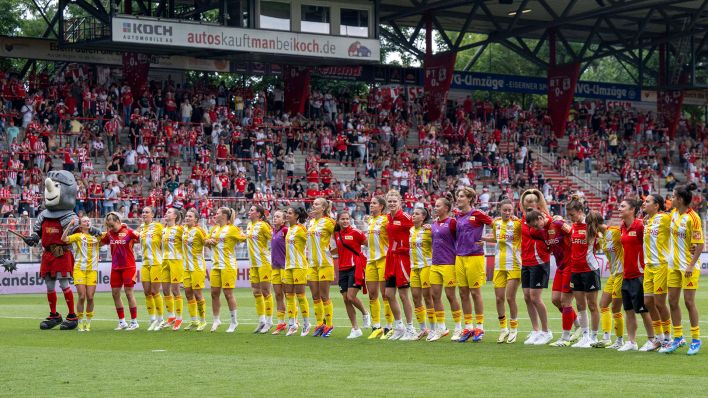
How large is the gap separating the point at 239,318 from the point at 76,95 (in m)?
21.3

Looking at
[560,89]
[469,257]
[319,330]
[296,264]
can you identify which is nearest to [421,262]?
[469,257]

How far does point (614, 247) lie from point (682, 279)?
147 centimetres

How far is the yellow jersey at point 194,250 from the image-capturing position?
20.2 metres

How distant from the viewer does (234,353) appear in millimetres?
15789

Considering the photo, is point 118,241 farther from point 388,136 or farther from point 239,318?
point 388,136

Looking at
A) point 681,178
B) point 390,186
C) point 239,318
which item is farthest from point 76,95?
point 681,178

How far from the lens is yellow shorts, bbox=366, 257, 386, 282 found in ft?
59.7

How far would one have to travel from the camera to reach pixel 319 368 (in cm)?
1364

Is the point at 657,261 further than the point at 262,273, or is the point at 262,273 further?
the point at 262,273

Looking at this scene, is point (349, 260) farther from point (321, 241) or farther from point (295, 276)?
point (295, 276)

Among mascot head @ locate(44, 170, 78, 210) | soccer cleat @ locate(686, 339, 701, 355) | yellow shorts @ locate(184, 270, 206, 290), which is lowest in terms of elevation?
soccer cleat @ locate(686, 339, 701, 355)

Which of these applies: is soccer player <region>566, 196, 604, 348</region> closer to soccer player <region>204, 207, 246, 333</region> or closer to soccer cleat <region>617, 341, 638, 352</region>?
soccer cleat <region>617, 341, 638, 352</region>

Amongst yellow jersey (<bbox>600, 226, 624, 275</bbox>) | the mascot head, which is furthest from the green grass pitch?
the mascot head

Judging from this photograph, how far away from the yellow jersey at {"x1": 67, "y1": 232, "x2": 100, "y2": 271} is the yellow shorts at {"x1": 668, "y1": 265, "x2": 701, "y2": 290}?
10.0 meters
